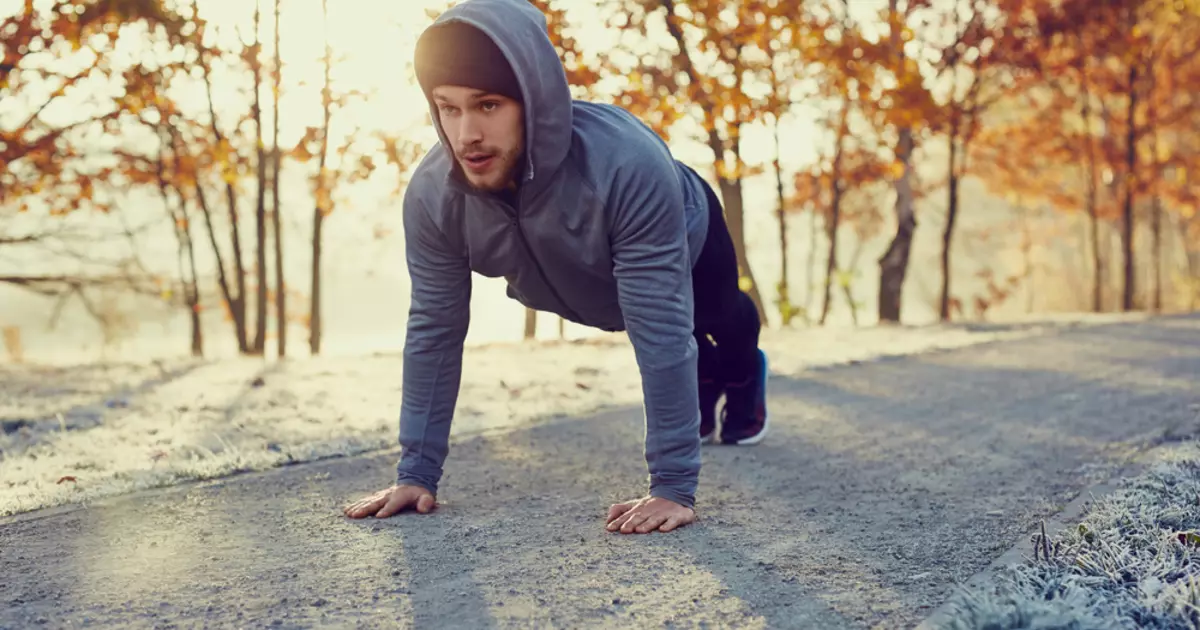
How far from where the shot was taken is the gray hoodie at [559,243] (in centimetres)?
259

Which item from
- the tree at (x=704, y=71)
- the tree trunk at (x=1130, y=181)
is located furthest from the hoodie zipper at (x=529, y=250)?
the tree trunk at (x=1130, y=181)

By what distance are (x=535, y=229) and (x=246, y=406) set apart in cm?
307

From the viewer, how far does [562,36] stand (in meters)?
8.40

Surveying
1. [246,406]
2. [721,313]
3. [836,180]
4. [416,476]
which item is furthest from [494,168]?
[836,180]

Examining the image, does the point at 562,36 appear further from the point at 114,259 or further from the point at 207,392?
the point at 114,259

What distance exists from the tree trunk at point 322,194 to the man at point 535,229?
839cm

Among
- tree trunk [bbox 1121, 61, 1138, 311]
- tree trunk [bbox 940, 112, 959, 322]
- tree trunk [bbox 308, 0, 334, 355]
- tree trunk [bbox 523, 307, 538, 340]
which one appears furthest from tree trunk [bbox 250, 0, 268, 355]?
tree trunk [bbox 1121, 61, 1138, 311]

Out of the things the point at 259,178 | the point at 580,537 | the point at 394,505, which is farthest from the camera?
the point at 259,178

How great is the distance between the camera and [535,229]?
2.71m

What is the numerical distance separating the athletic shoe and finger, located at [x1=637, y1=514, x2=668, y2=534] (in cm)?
139

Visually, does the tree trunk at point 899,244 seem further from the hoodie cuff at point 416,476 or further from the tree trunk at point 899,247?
the hoodie cuff at point 416,476

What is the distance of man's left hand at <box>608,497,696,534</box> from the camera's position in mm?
2635

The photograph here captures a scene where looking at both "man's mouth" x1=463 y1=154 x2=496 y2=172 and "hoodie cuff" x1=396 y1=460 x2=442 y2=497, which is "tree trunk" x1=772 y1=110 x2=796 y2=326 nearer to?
"hoodie cuff" x1=396 y1=460 x2=442 y2=497

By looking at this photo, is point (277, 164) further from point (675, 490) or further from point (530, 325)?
point (675, 490)
